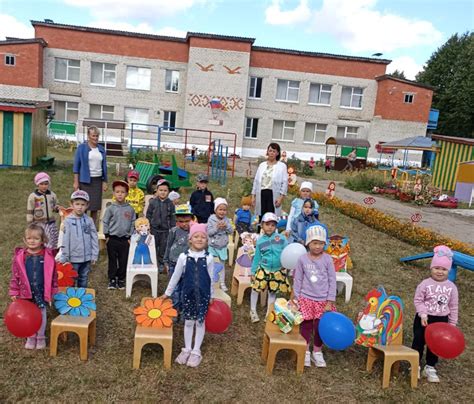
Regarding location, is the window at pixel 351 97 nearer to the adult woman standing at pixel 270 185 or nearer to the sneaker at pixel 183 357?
the adult woman standing at pixel 270 185

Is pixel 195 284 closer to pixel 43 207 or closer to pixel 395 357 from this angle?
pixel 395 357

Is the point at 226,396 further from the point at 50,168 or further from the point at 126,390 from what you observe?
the point at 50,168

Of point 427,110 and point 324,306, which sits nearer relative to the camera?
point 324,306

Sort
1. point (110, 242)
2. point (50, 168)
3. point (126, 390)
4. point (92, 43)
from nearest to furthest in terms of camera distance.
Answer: point (126, 390)
point (110, 242)
point (50, 168)
point (92, 43)

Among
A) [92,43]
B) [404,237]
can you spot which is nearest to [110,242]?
[404,237]

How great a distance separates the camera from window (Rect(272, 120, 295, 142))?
3175 cm

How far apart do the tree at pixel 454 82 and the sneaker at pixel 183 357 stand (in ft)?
134

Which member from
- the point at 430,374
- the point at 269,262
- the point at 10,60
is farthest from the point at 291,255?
the point at 10,60

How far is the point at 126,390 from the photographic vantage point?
148 inches

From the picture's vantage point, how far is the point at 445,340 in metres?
4.07

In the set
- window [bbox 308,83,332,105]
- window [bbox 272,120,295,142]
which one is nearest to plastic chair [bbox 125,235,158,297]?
window [bbox 272,120,295,142]

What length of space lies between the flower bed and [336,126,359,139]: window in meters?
20.7

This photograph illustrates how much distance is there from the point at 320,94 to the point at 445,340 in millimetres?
29314

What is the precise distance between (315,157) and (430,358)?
28389mm
